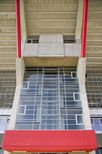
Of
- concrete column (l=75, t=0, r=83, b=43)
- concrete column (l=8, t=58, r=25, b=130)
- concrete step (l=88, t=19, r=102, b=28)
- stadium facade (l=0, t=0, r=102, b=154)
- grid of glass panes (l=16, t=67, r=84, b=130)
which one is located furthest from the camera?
concrete step (l=88, t=19, r=102, b=28)

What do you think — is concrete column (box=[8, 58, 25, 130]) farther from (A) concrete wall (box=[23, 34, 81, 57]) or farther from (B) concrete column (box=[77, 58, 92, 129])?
(B) concrete column (box=[77, 58, 92, 129])

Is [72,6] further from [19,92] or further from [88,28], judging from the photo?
[19,92]

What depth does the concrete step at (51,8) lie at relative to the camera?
24156 mm

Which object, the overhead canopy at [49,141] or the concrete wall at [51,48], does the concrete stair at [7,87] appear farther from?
the overhead canopy at [49,141]

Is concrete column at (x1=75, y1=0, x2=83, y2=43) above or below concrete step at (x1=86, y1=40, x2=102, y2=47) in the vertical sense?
above

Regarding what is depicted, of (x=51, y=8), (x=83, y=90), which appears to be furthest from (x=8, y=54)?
(x=83, y=90)

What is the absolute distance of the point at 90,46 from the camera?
24766mm

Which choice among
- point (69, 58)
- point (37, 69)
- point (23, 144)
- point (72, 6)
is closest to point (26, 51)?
point (37, 69)

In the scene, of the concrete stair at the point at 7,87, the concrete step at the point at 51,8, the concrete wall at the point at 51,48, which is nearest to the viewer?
the concrete stair at the point at 7,87

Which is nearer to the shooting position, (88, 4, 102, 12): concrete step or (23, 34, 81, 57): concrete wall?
(23, 34, 81, 57): concrete wall

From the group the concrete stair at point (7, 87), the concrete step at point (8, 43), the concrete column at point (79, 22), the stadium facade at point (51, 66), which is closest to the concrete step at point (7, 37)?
the stadium facade at point (51, 66)

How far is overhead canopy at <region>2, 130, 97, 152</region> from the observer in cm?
1586

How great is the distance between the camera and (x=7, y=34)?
2481 cm

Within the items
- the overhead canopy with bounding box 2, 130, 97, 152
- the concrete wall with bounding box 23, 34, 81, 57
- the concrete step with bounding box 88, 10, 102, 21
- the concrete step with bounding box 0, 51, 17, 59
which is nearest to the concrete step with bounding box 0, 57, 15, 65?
the concrete step with bounding box 0, 51, 17, 59
